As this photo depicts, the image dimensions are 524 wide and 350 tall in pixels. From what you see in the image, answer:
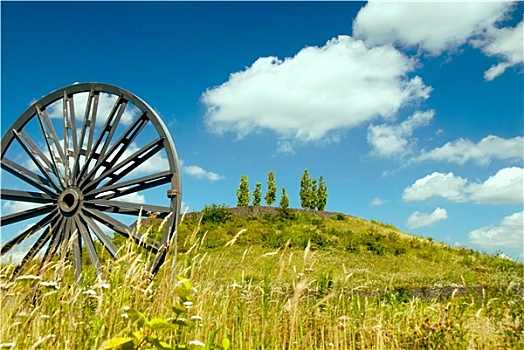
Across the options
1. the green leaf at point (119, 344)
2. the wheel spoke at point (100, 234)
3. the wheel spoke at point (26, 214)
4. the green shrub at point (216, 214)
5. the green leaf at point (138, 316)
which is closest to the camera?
the green leaf at point (119, 344)

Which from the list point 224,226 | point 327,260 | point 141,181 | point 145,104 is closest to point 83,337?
point 141,181

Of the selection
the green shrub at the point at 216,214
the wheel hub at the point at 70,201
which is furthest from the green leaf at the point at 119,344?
the green shrub at the point at 216,214

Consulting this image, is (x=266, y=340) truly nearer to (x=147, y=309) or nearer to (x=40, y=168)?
(x=147, y=309)

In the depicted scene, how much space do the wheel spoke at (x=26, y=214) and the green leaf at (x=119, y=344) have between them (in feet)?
20.4

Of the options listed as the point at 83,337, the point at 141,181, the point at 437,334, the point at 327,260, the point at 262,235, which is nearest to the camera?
the point at 83,337

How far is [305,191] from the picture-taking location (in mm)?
38594

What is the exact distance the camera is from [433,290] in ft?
32.9

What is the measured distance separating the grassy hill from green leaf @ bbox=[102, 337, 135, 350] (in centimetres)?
1

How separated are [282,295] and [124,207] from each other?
244cm

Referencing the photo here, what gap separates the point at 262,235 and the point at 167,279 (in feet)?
49.0

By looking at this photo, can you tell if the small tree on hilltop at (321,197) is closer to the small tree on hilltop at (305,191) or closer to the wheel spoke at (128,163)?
the small tree on hilltop at (305,191)

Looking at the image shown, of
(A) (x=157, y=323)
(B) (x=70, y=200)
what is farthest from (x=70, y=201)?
(A) (x=157, y=323)

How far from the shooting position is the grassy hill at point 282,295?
8.39ft

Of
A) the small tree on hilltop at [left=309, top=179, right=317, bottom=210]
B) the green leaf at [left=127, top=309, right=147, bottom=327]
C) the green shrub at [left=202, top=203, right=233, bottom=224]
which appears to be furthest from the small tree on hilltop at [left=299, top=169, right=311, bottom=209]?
the green leaf at [left=127, top=309, right=147, bottom=327]
